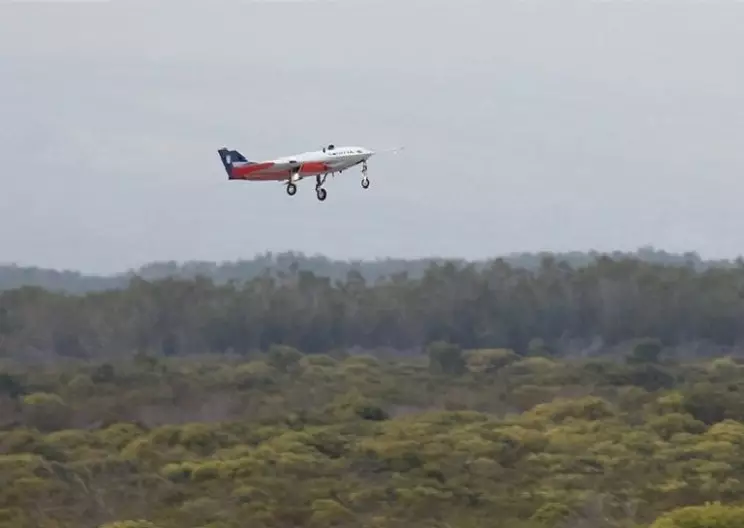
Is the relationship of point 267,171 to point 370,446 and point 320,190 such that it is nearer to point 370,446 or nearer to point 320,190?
point 320,190

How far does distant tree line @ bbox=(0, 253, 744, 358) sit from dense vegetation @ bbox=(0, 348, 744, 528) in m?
18.7

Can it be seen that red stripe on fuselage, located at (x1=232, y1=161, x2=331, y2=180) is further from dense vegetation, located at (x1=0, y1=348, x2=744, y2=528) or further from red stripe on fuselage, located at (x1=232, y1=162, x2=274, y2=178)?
dense vegetation, located at (x1=0, y1=348, x2=744, y2=528)

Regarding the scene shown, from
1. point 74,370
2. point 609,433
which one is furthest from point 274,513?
point 74,370

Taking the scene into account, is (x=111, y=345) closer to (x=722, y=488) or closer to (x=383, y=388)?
(x=383, y=388)

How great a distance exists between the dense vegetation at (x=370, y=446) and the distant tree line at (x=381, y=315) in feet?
61.3

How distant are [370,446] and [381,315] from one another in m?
63.1

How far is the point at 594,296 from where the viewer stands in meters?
117

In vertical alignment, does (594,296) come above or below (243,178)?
below

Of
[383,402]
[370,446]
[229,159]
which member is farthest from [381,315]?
[229,159]

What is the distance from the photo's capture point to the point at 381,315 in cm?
11700

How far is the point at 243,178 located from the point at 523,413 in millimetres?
39135

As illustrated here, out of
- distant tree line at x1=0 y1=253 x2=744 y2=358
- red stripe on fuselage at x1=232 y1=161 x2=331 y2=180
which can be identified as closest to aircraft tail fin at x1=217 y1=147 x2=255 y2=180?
red stripe on fuselage at x1=232 y1=161 x2=331 y2=180

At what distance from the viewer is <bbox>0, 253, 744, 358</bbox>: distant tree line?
10638 cm

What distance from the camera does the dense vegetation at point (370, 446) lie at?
43.5 metres
